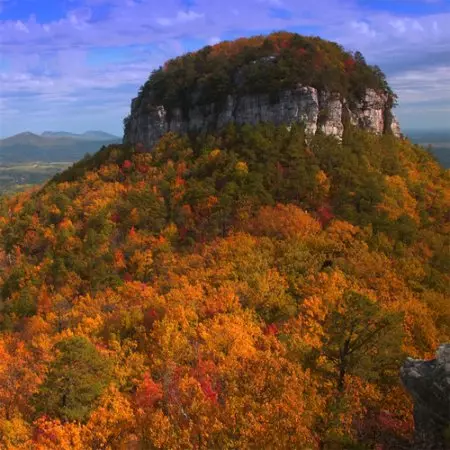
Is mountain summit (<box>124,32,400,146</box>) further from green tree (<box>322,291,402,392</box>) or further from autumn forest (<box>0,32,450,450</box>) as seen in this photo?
green tree (<box>322,291,402,392</box>)

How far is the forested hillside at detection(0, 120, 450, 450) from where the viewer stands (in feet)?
109

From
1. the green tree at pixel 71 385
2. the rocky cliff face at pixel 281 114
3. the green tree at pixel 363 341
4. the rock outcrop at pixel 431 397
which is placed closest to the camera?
the rock outcrop at pixel 431 397

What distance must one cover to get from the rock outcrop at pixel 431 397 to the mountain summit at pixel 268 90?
203 ft

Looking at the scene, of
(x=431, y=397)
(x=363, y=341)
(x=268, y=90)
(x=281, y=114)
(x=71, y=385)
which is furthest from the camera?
(x=268, y=90)

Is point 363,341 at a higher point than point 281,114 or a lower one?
lower

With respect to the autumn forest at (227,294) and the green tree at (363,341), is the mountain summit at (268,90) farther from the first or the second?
the green tree at (363,341)

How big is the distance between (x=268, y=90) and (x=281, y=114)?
5310 mm

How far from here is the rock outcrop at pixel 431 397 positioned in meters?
27.8

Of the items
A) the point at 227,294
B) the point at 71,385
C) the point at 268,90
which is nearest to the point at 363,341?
the point at 227,294

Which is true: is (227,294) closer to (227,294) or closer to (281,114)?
(227,294)

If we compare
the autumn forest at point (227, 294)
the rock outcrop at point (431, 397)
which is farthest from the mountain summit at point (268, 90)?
the rock outcrop at point (431, 397)

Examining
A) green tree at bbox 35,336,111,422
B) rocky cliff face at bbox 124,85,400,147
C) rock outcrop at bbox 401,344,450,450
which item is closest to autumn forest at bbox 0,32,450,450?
green tree at bbox 35,336,111,422

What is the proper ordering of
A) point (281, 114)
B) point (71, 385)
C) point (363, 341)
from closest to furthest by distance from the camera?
1. point (363, 341)
2. point (71, 385)
3. point (281, 114)

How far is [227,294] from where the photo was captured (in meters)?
52.4
